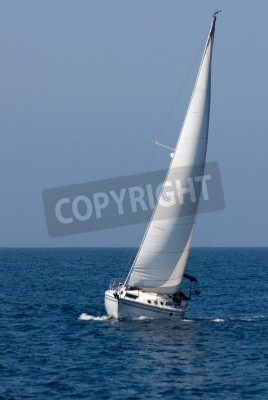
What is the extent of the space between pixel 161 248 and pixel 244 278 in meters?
52.7

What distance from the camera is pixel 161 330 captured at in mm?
43656

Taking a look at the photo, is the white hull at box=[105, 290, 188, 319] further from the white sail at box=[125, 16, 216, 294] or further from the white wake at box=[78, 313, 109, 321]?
the white wake at box=[78, 313, 109, 321]

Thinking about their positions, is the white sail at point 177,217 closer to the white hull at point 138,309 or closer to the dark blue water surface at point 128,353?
the white hull at point 138,309

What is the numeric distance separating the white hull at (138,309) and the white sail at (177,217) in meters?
1.58

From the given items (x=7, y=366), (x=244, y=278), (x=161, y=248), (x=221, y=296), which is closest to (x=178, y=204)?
(x=161, y=248)

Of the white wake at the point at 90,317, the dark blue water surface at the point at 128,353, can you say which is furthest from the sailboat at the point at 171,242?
the white wake at the point at 90,317

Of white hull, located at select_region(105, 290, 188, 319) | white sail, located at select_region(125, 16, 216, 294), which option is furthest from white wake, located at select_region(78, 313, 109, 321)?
white sail, located at select_region(125, 16, 216, 294)

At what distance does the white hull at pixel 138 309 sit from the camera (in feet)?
145

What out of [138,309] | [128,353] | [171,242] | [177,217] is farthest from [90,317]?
[128,353]

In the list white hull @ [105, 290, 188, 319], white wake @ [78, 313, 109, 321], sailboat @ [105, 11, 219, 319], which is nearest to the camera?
white hull @ [105, 290, 188, 319]

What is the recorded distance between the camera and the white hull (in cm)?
4431

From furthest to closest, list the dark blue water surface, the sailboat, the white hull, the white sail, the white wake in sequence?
1. the white wake
2. the white sail
3. the sailboat
4. the white hull
5. the dark blue water surface

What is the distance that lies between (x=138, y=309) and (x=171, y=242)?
4.46 metres

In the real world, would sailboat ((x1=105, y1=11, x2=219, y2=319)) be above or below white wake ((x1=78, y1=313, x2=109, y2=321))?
above
